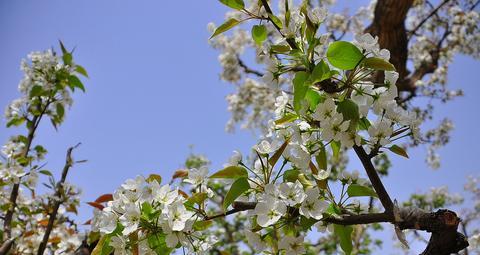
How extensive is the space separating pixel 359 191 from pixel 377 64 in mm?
358

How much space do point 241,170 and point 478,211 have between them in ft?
28.0

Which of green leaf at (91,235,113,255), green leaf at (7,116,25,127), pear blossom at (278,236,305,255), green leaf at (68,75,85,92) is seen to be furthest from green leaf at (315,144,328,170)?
green leaf at (7,116,25,127)

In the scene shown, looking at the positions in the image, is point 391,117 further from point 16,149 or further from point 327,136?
point 16,149

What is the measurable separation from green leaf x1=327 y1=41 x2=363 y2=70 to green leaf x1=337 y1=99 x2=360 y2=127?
0.09 metres

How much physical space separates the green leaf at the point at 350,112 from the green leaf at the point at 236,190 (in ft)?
1.06

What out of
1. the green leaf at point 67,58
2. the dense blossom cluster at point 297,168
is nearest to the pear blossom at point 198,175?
the dense blossom cluster at point 297,168

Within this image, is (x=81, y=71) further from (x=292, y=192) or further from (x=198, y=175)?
(x=292, y=192)

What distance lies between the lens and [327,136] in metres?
1.06

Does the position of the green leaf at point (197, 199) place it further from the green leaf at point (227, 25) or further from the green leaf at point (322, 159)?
the green leaf at point (227, 25)

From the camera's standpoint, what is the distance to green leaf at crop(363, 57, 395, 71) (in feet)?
3.31

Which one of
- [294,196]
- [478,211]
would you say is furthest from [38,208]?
[478,211]

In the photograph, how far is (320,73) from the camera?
0.98 meters

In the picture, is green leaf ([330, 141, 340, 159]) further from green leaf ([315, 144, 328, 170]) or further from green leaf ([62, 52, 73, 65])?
green leaf ([62, 52, 73, 65])

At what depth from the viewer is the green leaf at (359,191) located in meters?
1.11
